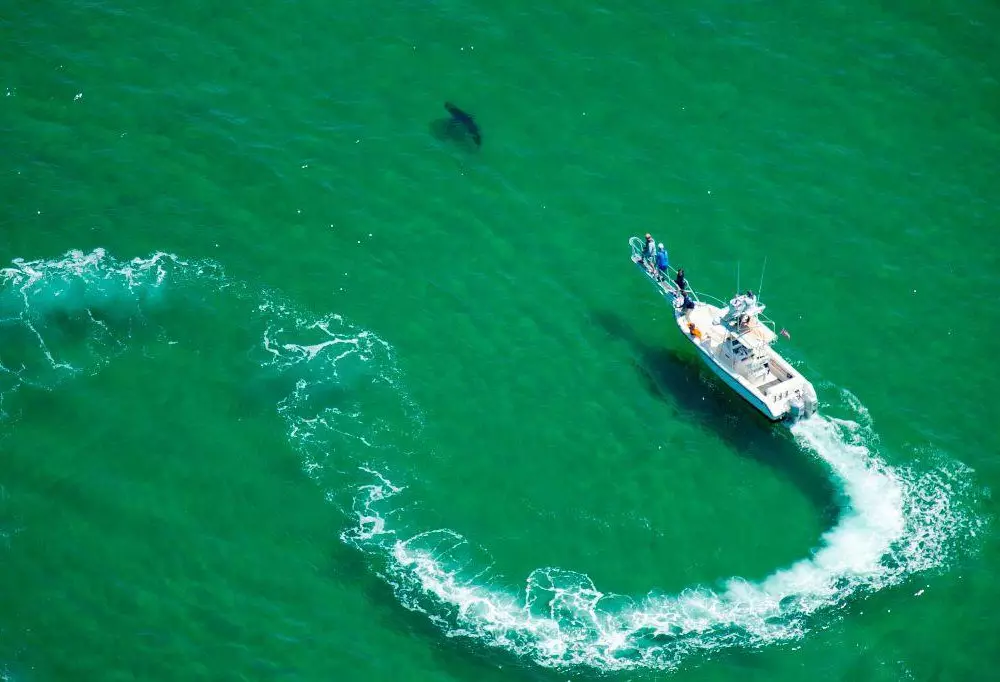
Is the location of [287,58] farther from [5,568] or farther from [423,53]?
[5,568]

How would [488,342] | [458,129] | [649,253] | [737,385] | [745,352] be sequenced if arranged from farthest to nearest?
[458,129]
[649,253]
[488,342]
[737,385]
[745,352]

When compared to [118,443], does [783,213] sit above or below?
above

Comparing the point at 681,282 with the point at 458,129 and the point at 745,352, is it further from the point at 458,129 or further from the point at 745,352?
the point at 458,129

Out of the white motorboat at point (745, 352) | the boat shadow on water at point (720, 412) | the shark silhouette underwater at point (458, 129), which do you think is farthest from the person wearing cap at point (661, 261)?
the shark silhouette underwater at point (458, 129)

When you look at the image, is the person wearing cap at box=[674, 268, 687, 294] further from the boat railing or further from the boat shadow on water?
the boat shadow on water

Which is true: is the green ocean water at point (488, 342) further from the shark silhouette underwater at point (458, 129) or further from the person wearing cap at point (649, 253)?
the person wearing cap at point (649, 253)

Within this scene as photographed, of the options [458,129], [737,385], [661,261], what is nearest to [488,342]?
[661,261]

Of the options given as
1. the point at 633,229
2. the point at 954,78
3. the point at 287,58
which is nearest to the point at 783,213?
the point at 633,229
